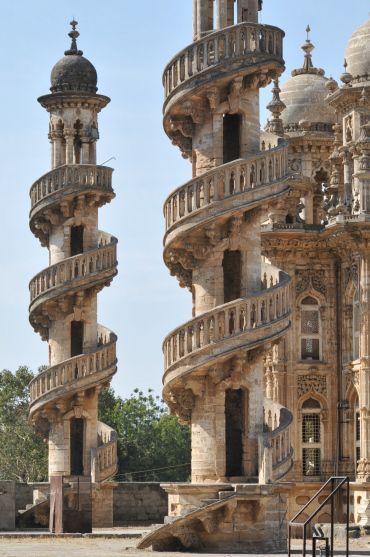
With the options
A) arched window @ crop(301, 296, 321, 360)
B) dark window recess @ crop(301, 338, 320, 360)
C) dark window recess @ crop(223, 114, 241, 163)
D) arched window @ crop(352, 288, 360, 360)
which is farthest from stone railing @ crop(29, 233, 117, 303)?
dark window recess @ crop(223, 114, 241, 163)

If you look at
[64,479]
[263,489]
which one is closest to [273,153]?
[263,489]

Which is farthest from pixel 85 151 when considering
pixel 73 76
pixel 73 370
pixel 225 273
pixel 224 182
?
pixel 224 182

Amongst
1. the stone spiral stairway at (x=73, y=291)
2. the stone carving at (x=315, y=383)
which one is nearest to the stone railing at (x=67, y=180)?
the stone spiral stairway at (x=73, y=291)

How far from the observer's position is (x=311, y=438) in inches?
2018

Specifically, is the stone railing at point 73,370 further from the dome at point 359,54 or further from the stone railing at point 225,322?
the stone railing at point 225,322

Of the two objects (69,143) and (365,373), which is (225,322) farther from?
(69,143)

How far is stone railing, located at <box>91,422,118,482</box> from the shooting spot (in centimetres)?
4853

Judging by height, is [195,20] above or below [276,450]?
above

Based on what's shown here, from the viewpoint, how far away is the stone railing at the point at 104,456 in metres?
48.5

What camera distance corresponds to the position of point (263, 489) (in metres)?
32.9

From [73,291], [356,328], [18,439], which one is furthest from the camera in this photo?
[18,439]

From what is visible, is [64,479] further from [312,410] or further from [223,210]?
[223,210]

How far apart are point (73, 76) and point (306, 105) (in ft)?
29.1

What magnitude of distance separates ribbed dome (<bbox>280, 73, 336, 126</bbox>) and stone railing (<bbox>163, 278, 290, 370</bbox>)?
21954 mm
